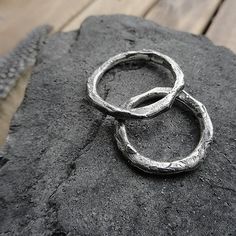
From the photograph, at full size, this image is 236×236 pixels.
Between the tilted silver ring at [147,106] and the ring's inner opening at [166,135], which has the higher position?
the tilted silver ring at [147,106]

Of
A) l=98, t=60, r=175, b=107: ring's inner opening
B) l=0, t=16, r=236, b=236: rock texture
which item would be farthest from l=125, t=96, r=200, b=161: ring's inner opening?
l=98, t=60, r=175, b=107: ring's inner opening

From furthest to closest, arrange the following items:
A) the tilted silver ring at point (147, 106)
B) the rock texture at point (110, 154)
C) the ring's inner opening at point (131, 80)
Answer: the ring's inner opening at point (131, 80)
the tilted silver ring at point (147, 106)
the rock texture at point (110, 154)

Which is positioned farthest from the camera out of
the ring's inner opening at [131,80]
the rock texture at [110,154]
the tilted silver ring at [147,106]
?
the ring's inner opening at [131,80]

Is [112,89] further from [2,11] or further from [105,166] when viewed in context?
[2,11]

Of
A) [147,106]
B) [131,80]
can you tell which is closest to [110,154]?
[147,106]

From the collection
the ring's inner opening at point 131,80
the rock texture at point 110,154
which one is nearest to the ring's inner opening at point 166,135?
the rock texture at point 110,154

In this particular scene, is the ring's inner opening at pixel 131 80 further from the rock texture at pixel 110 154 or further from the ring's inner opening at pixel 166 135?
the ring's inner opening at pixel 166 135
